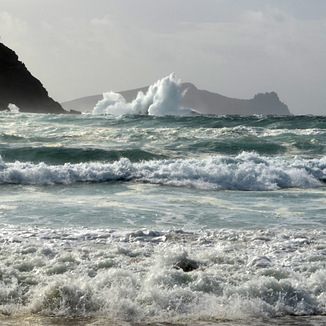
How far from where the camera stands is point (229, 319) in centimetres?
379

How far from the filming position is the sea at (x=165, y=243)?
393 centimetres

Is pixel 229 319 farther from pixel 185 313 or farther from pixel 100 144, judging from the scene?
pixel 100 144

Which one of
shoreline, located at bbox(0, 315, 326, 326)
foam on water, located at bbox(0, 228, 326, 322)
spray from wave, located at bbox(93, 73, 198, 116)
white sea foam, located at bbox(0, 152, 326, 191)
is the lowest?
shoreline, located at bbox(0, 315, 326, 326)

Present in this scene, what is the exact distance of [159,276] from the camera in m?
4.45

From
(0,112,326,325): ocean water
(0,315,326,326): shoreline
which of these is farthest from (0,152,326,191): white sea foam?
(0,315,326,326): shoreline

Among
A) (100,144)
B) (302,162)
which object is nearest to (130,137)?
(100,144)

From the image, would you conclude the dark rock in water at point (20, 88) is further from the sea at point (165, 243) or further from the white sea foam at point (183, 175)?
the sea at point (165, 243)

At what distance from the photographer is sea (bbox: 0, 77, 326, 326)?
12.9 feet

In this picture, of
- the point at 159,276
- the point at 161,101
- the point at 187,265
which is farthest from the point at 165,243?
the point at 161,101

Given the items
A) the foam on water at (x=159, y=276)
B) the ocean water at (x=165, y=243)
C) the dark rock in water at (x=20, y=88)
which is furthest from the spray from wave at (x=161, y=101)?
the foam on water at (x=159, y=276)

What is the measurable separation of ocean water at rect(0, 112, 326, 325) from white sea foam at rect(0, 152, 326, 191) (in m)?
0.04

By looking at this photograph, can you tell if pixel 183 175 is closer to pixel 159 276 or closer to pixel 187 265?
pixel 187 265

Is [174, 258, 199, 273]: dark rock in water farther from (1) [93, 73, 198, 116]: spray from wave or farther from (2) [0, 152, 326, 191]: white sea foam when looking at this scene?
(1) [93, 73, 198, 116]: spray from wave

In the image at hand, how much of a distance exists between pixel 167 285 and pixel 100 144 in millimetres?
16416
